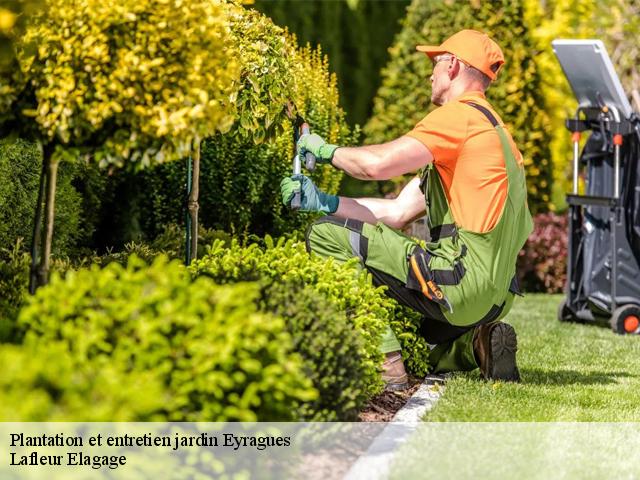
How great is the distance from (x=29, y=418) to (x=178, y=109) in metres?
1.36

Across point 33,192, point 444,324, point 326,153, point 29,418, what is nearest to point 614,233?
point 444,324

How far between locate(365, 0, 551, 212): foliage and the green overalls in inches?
213

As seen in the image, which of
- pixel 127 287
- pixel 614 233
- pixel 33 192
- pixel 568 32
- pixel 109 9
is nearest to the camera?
pixel 127 287

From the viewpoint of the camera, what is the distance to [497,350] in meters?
5.09

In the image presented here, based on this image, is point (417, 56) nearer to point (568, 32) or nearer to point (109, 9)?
point (568, 32)

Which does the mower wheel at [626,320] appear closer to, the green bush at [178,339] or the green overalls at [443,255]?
the green overalls at [443,255]

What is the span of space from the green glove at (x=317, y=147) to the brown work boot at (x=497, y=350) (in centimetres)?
116

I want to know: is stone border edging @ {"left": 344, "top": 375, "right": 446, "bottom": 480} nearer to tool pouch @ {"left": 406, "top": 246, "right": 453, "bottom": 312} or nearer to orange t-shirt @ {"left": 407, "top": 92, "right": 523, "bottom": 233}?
tool pouch @ {"left": 406, "top": 246, "right": 453, "bottom": 312}

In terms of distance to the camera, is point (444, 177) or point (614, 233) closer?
point (444, 177)

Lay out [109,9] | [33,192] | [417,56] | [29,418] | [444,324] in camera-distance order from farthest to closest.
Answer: [417,56] → [33,192] → [444,324] → [109,9] → [29,418]

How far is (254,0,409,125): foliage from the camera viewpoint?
1317 centimetres

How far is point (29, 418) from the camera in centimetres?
263

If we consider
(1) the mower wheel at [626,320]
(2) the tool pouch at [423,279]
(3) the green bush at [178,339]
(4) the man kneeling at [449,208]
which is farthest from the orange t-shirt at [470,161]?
(1) the mower wheel at [626,320]

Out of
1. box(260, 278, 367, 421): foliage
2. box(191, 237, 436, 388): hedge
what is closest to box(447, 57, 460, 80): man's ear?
box(191, 237, 436, 388): hedge
